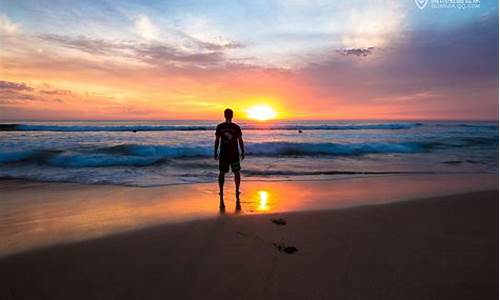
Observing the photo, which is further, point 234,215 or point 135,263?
point 234,215

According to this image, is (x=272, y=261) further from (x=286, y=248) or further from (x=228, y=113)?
(x=228, y=113)

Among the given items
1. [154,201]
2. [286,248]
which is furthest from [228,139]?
[286,248]

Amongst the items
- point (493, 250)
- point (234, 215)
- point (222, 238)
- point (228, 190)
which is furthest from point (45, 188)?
point (493, 250)

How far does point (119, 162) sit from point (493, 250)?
11820 millimetres

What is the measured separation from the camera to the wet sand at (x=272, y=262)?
290cm

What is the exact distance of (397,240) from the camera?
13.4 feet

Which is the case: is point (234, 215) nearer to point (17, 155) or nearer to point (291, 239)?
point (291, 239)

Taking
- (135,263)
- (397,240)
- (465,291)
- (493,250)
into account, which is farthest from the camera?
(397,240)

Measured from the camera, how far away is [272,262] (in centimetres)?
343

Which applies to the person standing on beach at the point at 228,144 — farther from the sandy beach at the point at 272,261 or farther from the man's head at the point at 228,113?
the sandy beach at the point at 272,261

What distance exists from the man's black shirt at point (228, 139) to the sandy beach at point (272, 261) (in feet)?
6.41

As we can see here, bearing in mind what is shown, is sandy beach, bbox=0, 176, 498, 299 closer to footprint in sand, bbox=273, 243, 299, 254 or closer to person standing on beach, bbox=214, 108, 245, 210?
footprint in sand, bbox=273, 243, 299, 254

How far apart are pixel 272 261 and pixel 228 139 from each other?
3.70 m

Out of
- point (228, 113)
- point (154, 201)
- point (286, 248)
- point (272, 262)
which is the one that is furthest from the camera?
point (228, 113)
